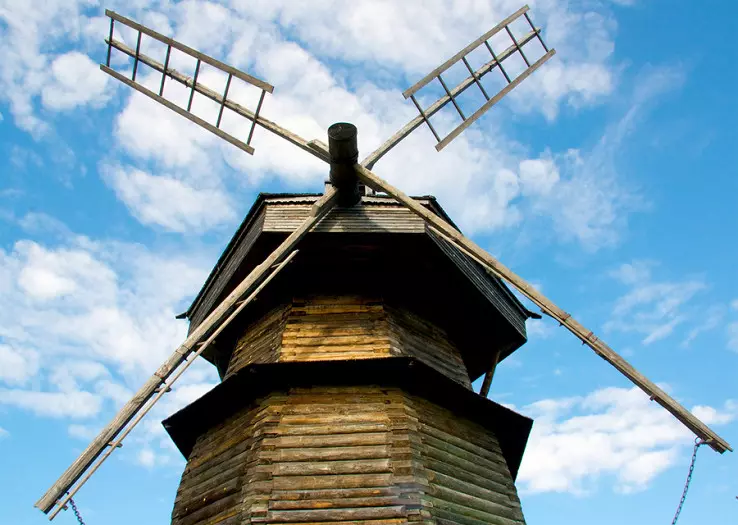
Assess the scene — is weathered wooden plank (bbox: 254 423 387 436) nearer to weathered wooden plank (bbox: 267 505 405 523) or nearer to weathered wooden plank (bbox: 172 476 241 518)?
weathered wooden plank (bbox: 172 476 241 518)

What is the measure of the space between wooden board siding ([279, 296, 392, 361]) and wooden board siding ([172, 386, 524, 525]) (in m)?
0.53

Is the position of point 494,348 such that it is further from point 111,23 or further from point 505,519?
point 111,23

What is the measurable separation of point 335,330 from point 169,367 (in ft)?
6.55

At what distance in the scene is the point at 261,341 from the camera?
718cm

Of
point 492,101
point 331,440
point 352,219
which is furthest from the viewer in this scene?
point 492,101

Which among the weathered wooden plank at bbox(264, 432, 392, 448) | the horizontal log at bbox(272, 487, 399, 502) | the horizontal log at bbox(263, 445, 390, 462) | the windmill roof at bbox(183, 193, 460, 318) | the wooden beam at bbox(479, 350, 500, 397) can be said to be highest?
the windmill roof at bbox(183, 193, 460, 318)

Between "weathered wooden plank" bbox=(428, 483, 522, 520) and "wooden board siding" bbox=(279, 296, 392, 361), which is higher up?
"wooden board siding" bbox=(279, 296, 392, 361)

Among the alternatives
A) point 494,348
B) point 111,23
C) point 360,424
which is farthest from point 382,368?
point 111,23

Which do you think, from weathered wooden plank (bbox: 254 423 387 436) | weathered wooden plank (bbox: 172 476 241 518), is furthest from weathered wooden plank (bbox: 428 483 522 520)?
weathered wooden plank (bbox: 172 476 241 518)

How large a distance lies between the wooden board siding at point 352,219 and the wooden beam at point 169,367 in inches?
7.7

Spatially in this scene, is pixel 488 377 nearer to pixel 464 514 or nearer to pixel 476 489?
pixel 476 489

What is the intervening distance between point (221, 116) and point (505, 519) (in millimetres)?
7029

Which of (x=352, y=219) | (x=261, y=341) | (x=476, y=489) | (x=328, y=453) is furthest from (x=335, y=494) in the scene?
(x=352, y=219)

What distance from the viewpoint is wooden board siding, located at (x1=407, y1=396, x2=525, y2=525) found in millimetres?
5496
